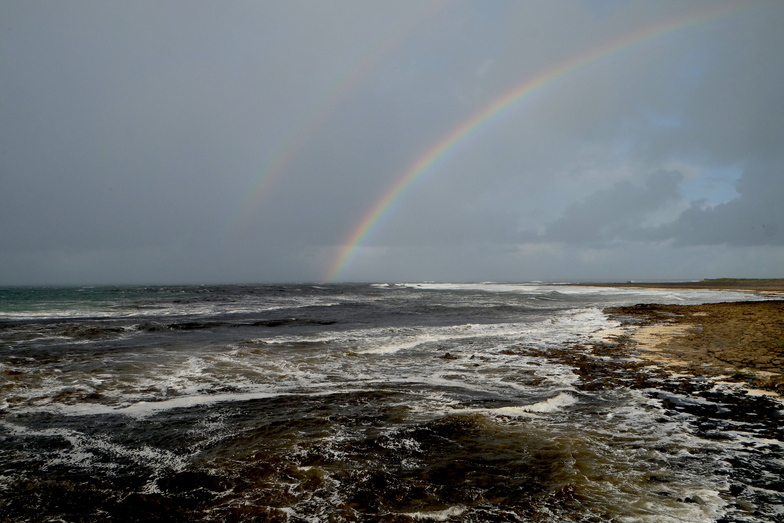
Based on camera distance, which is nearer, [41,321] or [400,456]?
[400,456]

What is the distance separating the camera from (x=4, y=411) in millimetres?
10281

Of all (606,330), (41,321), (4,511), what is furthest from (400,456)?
(41,321)

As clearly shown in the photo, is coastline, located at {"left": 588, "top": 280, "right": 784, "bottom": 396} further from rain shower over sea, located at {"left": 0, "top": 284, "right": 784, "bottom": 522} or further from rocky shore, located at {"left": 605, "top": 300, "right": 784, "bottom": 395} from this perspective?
rain shower over sea, located at {"left": 0, "top": 284, "right": 784, "bottom": 522}

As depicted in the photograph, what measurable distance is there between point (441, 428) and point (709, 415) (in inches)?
238

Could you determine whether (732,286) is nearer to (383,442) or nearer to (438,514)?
(383,442)

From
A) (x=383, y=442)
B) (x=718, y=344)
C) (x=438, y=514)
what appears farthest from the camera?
(x=718, y=344)

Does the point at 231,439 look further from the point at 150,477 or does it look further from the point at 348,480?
the point at 348,480

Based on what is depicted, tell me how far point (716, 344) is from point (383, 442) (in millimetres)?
17333

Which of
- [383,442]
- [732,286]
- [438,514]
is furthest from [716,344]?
[732,286]

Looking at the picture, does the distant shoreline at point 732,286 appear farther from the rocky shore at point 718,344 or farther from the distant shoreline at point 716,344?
the rocky shore at point 718,344

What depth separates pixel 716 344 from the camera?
17.8m

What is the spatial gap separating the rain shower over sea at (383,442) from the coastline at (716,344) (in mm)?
1256

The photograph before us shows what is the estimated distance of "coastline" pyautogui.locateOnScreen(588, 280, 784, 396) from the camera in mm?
12758

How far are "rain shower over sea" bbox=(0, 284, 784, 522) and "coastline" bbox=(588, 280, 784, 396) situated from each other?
1256mm
